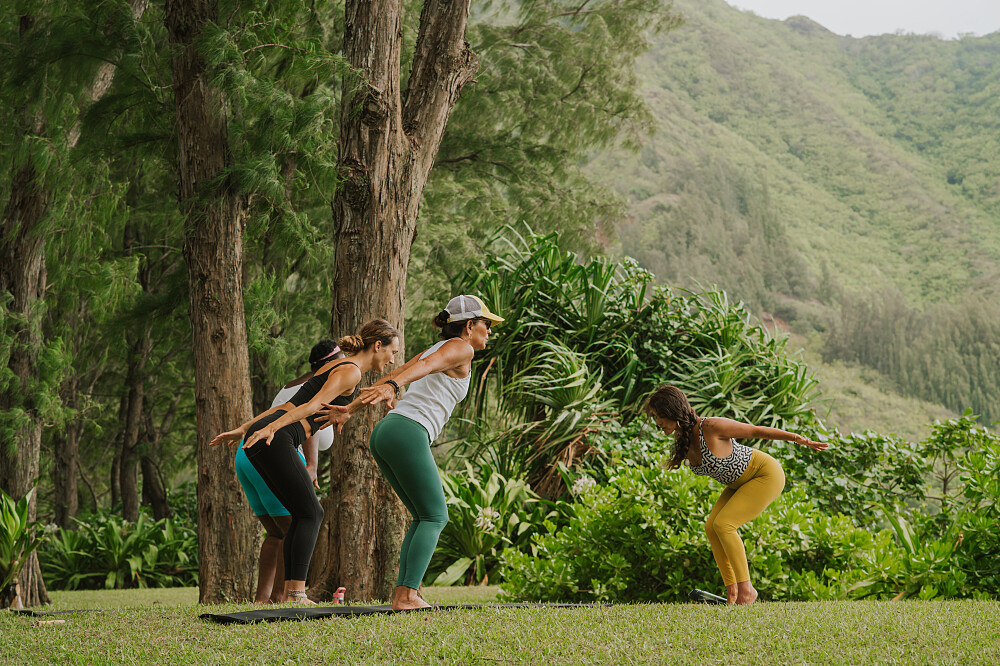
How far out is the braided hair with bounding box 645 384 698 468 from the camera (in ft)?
16.1

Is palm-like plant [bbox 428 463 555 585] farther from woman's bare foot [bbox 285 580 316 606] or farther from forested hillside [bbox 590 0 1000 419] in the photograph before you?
forested hillside [bbox 590 0 1000 419]

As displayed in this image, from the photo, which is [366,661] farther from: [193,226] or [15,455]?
[15,455]

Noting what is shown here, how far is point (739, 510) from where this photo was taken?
4.84m

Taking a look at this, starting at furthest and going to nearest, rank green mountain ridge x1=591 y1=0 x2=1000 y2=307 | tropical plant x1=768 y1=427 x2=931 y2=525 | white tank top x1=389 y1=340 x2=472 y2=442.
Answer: green mountain ridge x1=591 y1=0 x2=1000 y2=307
tropical plant x1=768 y1=427 x2=931 y2=525
white tank top x1=389 y1=340 x2=472 y2=442

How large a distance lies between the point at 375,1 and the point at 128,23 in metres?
2.57

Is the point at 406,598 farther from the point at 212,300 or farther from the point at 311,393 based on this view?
the point at 212,300

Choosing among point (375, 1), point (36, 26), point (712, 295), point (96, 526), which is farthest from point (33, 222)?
point (712, 295)

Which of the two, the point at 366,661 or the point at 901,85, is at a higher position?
the point at 901,85

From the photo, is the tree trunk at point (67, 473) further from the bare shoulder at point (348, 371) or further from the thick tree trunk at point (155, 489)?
the bare shoulder at point (348, 371)

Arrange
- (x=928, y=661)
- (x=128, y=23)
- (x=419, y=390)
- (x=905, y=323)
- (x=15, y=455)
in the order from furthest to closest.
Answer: (x=905, y=323) < (x=15, y=455) < (x=128, y=23) < (x=419, y=390) < (x=928, y=661)

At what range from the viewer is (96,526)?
12688 mm

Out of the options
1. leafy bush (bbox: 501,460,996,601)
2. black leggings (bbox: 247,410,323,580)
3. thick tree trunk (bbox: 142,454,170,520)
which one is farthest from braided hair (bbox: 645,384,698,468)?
thick tree trunk (bbox: 142,454,170,520)

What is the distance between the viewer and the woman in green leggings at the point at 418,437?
4133mm

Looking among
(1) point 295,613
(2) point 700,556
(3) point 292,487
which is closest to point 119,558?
(3) point 292,487
